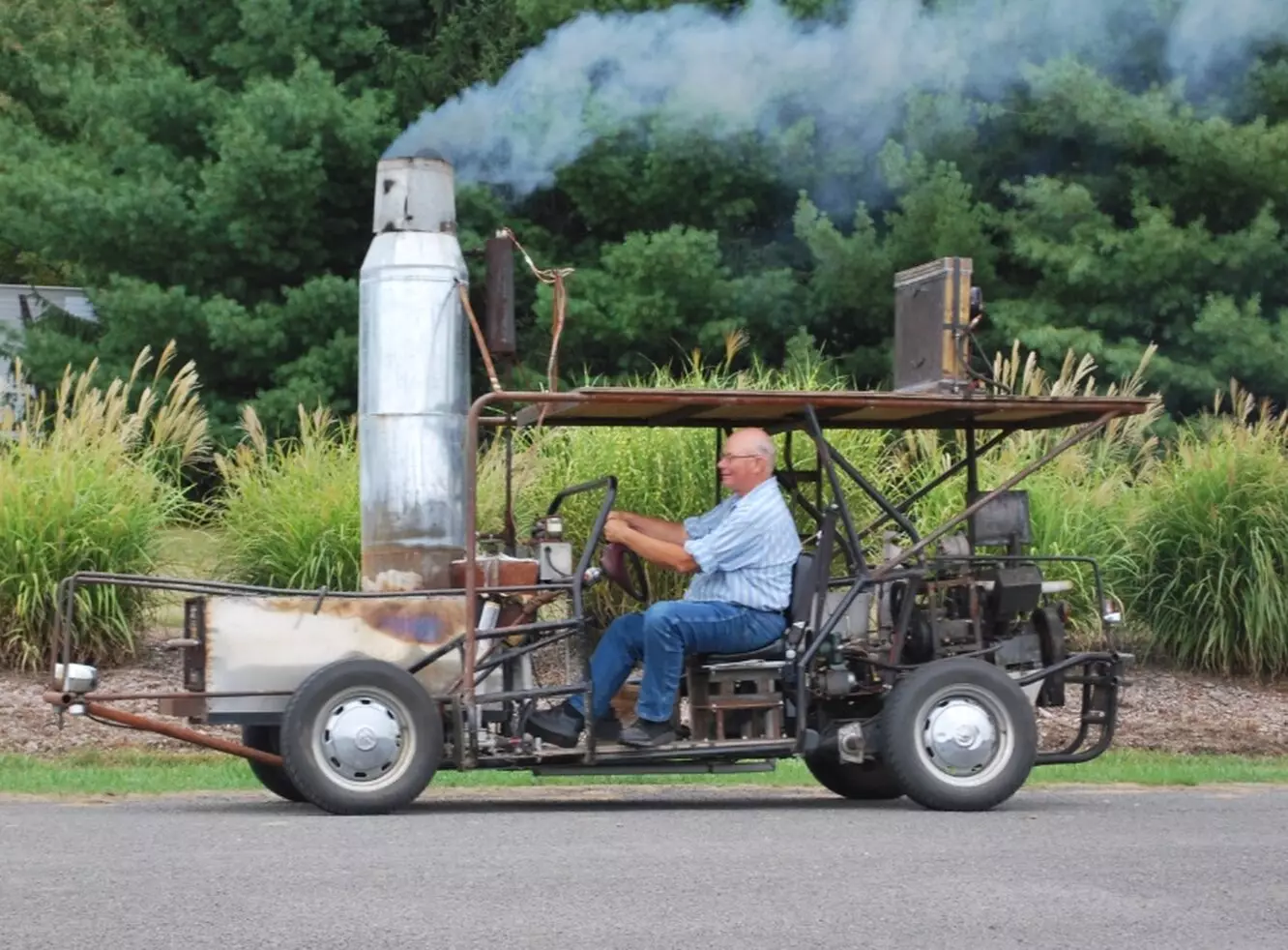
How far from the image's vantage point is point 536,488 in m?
16.1

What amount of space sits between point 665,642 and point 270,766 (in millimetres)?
2023

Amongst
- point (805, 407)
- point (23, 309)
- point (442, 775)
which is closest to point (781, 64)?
point (442, 775)

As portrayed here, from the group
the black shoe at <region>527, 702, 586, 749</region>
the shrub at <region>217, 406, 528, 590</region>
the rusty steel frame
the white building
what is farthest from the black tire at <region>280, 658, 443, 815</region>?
the white building

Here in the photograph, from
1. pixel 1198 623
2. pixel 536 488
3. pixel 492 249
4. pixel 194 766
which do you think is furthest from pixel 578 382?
pixel 492 249

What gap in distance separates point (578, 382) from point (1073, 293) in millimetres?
4789

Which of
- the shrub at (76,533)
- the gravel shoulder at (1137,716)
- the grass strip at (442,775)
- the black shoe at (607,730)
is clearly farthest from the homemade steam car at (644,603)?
the shrub at (76,533)

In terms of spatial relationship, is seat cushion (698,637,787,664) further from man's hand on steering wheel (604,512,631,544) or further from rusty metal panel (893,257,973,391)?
rusty metal panel (893,257,973,391)

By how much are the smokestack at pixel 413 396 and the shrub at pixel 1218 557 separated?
21.3ft

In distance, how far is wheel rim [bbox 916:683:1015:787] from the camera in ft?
33.3

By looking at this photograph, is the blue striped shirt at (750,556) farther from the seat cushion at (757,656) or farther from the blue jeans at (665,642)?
the seat cushion at (757,656)

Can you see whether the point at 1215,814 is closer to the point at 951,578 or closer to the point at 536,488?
the point at 951,578

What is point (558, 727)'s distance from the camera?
1010cm

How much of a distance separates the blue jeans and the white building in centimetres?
1425

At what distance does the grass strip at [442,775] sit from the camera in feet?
38.9
